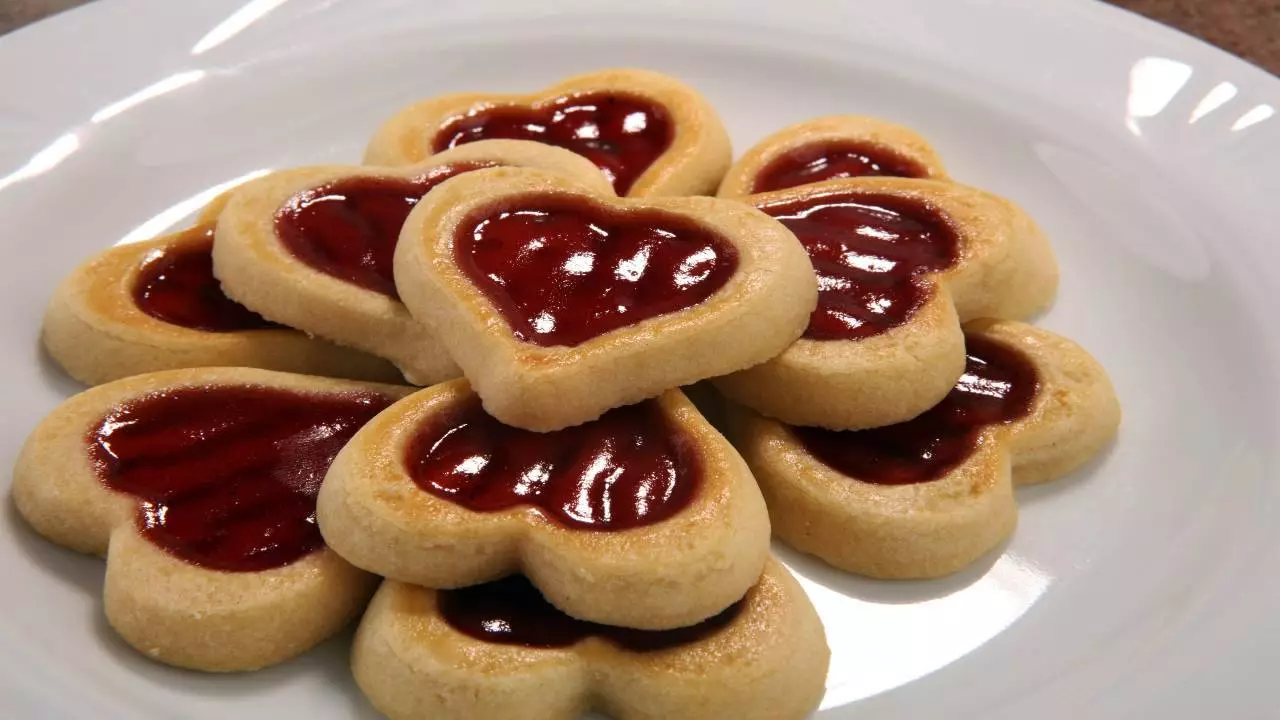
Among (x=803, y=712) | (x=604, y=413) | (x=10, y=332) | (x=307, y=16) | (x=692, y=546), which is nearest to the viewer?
(x=692, y=546)

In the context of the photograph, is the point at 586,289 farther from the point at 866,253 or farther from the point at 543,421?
the point at 866,253

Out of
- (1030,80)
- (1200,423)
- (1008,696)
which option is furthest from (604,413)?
(1030,80)

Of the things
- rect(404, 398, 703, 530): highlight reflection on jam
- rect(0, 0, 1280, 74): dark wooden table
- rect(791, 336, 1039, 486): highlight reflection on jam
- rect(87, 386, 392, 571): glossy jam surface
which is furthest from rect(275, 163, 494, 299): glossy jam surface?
rect(0, 0, 1280, 74): dark wooden table

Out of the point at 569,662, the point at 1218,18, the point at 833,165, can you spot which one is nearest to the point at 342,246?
the point at 569,662

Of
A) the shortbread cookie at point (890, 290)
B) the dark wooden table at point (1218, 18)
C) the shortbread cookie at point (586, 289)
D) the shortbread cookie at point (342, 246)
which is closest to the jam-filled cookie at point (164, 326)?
the shortbread cookie at point (342, 246)

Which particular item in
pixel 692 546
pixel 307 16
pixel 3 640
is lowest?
pixel 3 640

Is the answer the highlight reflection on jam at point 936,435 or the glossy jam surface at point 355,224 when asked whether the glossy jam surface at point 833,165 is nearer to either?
the highlight reflection on jam at point 936,435

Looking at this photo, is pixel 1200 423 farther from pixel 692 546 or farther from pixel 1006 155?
pixel 692 546
